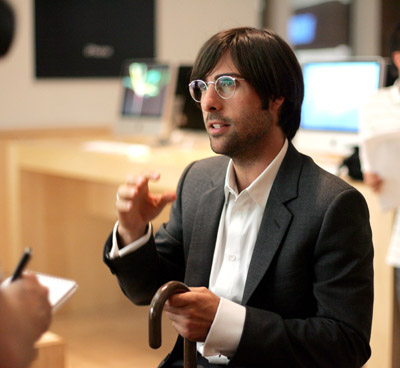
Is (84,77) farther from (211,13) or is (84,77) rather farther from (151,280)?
(151,280)

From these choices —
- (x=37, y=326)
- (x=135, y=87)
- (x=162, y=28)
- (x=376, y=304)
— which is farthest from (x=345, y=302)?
(x=162, y=28)

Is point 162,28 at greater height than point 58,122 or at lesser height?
greater

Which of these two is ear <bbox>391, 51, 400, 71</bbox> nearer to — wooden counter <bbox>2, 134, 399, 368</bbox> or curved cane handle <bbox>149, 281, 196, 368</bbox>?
wooden counter <bbox>2, 134, 399, 368</bbox>

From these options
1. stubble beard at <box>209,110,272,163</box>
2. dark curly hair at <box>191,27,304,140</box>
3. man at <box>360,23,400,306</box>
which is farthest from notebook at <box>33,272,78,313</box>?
man at <box>360,23,400,306</box>

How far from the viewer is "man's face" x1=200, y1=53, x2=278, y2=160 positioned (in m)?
1.47

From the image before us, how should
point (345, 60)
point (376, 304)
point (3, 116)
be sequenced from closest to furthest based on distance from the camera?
point (376, 304)
point (345, 60)
point (3, 116)

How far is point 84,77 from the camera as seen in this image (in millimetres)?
4633

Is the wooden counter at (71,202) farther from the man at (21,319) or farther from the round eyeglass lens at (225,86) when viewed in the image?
the man at (21,319)

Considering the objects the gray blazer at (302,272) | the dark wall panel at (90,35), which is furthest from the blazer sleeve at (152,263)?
the dark wall panel at (90,35)

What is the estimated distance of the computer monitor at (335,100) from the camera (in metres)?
3.15

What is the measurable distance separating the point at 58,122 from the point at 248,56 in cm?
323

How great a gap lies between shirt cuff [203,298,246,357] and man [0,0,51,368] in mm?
386

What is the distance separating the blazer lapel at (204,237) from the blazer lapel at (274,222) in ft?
0.44

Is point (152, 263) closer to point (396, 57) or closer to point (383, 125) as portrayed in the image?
point (383, 125)
